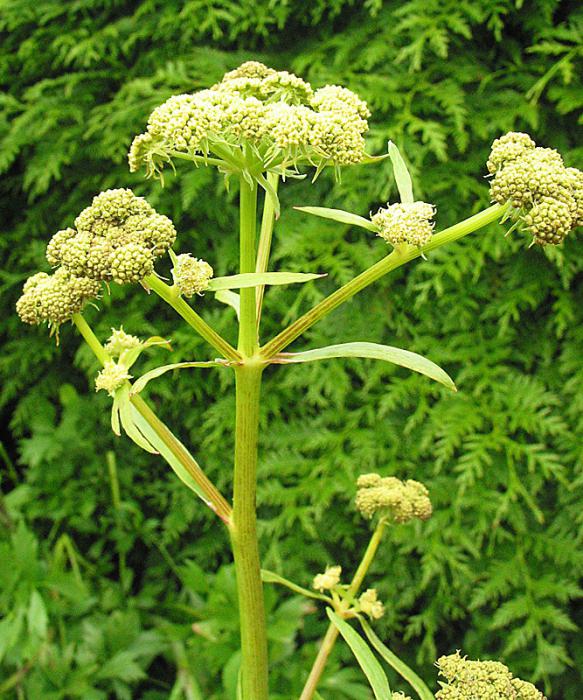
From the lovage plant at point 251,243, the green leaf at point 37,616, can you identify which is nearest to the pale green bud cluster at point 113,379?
the lovage plant at point 251,243

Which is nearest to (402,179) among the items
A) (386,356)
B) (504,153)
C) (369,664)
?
(504,153)

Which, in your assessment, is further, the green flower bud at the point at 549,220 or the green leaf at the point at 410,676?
the green leaf at the point at 410,676

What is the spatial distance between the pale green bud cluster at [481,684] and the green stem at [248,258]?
412 millimetres

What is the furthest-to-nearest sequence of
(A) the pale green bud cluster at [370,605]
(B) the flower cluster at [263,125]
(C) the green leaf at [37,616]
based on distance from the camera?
(C) the green leaf at [37,616] < (A) the pale green bud cluster at [370,605] < (B) the flower cluster at [263,125]

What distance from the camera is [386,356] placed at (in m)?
0.82

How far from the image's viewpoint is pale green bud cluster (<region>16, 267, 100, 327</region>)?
0.87 m

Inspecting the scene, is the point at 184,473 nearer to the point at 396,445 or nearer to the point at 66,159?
the point at 396,445

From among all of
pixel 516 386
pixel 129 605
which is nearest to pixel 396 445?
pixel 516 386

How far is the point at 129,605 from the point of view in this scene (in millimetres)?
2383

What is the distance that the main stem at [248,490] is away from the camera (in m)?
0.86

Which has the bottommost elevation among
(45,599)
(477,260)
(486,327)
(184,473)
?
(45,599)

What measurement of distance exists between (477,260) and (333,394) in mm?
511

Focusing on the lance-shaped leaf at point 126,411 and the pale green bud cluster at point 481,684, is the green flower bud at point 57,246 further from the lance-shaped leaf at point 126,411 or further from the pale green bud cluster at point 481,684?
the pale green bud cluster at point 481,684

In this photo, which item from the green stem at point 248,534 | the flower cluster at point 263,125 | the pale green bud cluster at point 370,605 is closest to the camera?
the flower cluster at point 263,125
